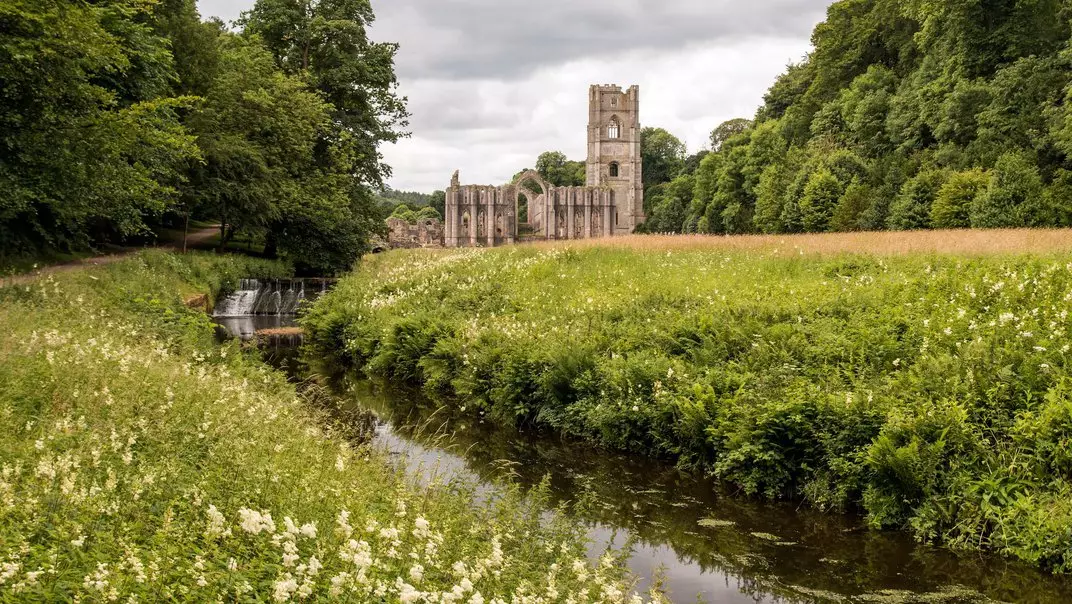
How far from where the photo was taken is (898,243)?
19031 mm

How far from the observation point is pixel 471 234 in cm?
9562

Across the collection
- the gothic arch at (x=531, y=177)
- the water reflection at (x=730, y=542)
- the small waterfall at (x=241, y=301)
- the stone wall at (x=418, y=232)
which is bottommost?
the water reflection at (x=730, y=542)

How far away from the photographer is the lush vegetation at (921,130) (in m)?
36.8

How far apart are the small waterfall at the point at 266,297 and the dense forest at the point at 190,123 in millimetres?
3643

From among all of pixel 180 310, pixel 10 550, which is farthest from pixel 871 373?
pixel 180 310

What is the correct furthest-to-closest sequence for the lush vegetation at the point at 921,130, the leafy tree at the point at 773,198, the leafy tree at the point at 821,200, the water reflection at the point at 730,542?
the leafy tree at the point at 773,198, the leafy tree at the point at 821,200, the lush vegetation at the point at 921,130, the water reflection at the point at 730,542

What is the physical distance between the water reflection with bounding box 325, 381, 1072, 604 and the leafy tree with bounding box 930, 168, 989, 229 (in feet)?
106

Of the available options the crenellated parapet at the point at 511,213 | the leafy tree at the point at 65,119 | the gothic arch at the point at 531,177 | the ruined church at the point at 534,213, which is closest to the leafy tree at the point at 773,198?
the ruined church at the point at 534,213

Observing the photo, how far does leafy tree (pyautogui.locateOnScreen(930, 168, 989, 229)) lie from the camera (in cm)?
3803

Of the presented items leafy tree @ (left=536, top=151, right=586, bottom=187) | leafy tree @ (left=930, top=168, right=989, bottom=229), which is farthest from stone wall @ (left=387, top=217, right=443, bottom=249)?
leafy tree @ (left=930, top=168, right=989, bottom=229)

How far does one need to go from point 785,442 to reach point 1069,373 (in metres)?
3.54

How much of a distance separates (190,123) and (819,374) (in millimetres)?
31854

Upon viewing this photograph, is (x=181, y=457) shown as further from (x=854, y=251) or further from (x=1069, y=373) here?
A: (x=854, y=251)

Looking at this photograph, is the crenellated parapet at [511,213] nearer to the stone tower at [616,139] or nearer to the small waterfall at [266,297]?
the stone tower at [616,139]
